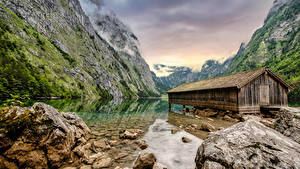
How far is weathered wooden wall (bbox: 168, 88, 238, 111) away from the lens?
20.3 meters

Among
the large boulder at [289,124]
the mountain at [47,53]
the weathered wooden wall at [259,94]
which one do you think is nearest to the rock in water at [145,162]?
the large boulder at [289,124]

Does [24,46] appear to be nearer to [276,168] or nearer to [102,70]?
[102,70]

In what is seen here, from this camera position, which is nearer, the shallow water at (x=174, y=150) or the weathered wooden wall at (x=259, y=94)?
the shallow water at (x=174, y=150)

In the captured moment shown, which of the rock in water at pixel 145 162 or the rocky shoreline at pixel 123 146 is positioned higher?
the rocky shoreline at pixel 123 146

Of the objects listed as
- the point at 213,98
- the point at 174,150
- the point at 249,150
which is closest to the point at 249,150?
the point at 249,150

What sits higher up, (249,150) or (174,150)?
(249,150)

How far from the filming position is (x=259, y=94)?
2033 cm

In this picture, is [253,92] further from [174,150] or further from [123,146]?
[123,146]

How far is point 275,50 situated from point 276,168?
24737 centimetres

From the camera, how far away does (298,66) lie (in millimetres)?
113188

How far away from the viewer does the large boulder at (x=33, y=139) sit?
603 cm

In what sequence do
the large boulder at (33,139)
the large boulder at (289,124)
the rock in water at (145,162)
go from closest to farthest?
the large boulder at (289,124), the large boulder at (33,139), the rock in water at (145,162)

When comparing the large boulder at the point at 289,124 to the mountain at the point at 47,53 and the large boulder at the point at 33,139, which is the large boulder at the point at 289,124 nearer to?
the large boulder at the point at 33,139

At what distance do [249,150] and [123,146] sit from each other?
9162 mm
